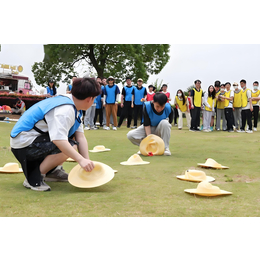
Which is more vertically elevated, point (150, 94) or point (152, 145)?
point (150, 94)

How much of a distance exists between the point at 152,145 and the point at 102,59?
1734 centimetres

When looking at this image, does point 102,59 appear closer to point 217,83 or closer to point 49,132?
point 217,83

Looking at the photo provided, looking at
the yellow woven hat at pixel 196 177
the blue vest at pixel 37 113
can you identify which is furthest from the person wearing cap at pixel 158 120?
the blue vest at pixel 37 113

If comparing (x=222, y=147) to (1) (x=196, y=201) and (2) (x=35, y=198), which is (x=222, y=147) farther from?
(2) (x=35, y=198)

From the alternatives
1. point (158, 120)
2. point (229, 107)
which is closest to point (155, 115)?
point (158, 120)

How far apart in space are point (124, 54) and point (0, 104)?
8597 mm

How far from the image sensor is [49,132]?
304cm

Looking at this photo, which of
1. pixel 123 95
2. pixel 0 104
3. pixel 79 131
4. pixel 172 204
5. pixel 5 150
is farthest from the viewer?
pixel 0 104

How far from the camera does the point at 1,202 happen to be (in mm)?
2879

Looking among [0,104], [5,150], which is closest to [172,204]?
[5,150]

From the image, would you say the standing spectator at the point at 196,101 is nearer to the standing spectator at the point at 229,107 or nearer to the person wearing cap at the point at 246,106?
the standing spectator at the point at 229,107

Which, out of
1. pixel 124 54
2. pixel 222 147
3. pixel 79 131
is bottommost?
pixel 222 147

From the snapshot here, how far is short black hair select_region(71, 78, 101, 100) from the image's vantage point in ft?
10.4

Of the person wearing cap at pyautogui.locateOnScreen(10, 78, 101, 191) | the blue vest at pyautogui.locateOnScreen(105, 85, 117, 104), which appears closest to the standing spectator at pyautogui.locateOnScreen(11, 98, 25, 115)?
the blue vest at pyautogui.locateOnScreen(105, 85, 117, 104)
